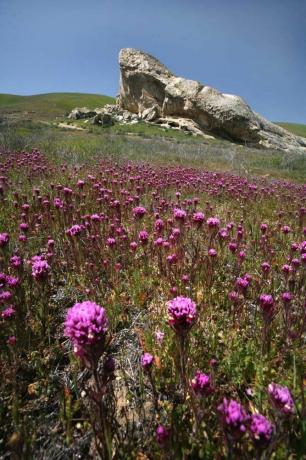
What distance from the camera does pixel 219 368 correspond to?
2.57 meters

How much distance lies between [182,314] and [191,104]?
39.0 m

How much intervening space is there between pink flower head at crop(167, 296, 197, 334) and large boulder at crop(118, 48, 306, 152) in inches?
1434

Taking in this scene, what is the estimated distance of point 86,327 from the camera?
1.61m

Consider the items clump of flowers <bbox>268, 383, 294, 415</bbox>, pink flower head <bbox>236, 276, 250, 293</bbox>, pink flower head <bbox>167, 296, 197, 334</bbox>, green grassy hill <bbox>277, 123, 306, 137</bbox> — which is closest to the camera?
clump of flowers <bbox>268, 383, 294, 415</bbox>

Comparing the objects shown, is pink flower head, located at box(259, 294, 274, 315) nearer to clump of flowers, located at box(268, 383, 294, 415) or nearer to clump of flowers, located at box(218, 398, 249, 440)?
clump of flowers, located at box(268, 383, 294, 415)

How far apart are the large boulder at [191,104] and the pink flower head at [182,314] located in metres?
36.4

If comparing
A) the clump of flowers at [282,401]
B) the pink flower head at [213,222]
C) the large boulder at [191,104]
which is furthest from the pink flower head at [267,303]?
the large boulder at [191,104]

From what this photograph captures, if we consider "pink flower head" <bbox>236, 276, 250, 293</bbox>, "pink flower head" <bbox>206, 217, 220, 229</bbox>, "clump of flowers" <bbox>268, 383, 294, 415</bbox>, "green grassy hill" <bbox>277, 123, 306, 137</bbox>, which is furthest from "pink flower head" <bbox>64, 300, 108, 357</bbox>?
"green grassy hill" <bbox>277, 123, 306, 137</bbox>

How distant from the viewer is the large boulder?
35281 mm

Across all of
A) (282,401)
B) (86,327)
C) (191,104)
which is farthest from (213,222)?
(191,104)

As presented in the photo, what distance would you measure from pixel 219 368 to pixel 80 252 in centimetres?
268

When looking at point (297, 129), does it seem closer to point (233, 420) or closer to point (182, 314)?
point (182, 314)

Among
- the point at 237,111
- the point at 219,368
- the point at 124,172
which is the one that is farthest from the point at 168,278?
the point at 237,111

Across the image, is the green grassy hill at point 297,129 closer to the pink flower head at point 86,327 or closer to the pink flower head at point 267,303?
the pink flower head at point 267,303
